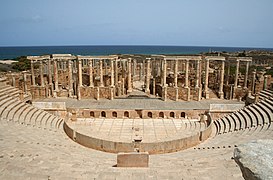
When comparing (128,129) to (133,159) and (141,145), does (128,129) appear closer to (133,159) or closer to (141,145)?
(141,145)

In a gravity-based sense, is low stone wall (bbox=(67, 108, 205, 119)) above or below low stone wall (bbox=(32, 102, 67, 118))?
below

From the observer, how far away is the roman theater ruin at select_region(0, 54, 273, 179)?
324 inches

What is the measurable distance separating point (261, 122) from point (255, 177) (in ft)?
42.9

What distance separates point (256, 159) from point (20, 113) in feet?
A: 52.5

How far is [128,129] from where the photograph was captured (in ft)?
54.7

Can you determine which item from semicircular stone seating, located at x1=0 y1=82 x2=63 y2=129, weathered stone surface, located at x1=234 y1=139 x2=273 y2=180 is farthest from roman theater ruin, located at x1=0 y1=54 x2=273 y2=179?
weathered stone surface, located at x1=234 y1=139 x2=273 y2=180

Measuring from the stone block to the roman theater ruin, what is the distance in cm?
4

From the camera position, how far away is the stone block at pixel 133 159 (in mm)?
8875

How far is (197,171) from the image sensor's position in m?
7.89

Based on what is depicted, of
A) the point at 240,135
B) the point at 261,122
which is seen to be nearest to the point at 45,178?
the point at 240,135

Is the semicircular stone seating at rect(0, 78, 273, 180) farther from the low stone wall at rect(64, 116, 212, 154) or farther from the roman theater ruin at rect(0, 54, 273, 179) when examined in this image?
the low stone wall at rect(64, 116, 212, 154)

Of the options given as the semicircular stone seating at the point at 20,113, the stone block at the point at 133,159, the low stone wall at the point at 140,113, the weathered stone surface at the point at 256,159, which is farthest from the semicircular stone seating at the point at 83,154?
the weathered stone surface at the point at 256,159

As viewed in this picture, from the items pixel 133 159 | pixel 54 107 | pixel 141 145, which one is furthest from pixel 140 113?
pixel 133 159

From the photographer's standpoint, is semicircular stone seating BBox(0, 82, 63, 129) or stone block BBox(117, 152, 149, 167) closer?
stone block BBox(117, 152, 149, 167)
